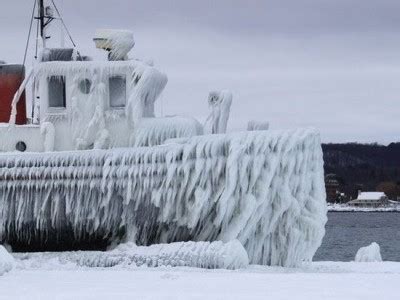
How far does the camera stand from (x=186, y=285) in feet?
72.5

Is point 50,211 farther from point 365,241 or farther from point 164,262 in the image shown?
point 365,241

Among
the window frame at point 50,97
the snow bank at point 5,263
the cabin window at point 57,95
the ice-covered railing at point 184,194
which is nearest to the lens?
the snow bank at point 5,263

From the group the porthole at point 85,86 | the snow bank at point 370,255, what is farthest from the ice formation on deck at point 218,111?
the snow bank at point 370,255

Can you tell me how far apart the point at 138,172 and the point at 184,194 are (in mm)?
1403

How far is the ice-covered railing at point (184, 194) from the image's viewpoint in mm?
30359

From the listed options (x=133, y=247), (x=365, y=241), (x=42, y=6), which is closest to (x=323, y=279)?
(x=133, y=247)

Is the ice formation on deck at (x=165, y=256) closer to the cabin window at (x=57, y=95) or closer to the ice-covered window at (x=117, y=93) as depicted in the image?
the ice-covered window at (x=117, y=93)

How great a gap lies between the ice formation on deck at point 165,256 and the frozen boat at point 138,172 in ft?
2.54

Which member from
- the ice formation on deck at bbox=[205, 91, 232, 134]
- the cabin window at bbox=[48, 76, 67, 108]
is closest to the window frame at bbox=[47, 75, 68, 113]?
the cabin window at bbox=[48, 76, 67, 108]

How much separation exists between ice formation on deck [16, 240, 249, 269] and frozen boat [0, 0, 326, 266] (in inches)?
30.4

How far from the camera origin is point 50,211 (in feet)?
104

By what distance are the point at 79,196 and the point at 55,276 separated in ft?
20.8

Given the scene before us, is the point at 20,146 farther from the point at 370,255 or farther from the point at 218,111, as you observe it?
the point at 370,255

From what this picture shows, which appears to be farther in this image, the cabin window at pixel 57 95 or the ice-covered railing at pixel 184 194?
the cabin window at pixel 57 95
